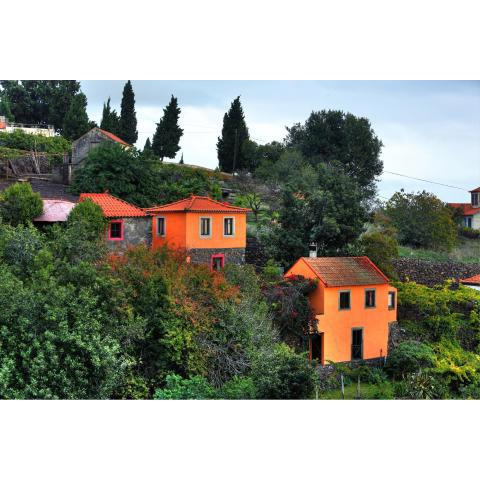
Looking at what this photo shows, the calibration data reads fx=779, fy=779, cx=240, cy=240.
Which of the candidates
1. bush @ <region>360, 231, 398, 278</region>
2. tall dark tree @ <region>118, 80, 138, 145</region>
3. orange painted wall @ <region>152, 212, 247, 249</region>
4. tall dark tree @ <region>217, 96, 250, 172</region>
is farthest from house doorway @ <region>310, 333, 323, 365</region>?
tall dark tree @ <region>118, 80, 138, 145</region>

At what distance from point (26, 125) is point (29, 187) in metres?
0.63

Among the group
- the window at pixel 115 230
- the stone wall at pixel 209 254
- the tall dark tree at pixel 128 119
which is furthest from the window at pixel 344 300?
the tall dark tree at pixel 128 119

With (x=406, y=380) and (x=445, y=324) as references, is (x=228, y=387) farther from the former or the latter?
(x=445, y=324)

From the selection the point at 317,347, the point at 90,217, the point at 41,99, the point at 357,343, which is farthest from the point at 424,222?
the point at 41,99

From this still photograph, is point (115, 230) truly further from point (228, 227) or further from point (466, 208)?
point (466, 208)

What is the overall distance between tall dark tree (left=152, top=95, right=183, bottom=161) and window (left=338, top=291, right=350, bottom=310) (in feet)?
7.28

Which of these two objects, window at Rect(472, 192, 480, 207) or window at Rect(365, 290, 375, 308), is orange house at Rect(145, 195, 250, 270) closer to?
window at Rect(365, 290, 375, 308)

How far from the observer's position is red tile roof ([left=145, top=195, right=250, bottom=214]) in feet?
25.9

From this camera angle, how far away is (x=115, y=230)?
7.86 m

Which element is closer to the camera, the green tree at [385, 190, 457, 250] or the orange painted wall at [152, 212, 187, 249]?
the orange painted wall at [152, 212, 187, 249]

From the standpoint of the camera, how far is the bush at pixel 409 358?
7789mm

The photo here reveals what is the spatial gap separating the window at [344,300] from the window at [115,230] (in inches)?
89.5

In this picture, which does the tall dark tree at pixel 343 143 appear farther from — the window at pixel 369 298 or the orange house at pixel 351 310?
the window at pixel 369 298

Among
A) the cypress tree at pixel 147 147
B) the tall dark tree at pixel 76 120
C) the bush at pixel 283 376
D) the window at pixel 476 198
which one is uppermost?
→ the tall dark tree at pixel 76 120
